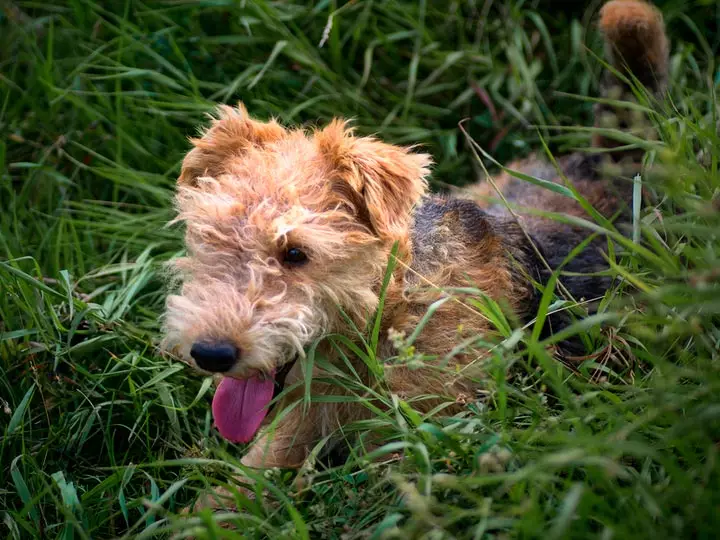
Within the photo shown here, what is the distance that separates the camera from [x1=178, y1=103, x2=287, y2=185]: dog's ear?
2.89m

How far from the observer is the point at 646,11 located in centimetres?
385

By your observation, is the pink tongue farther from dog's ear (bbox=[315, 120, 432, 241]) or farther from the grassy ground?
dog's ear (bbox=[315, 120, 432, 241])

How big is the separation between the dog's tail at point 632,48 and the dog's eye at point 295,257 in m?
1.93

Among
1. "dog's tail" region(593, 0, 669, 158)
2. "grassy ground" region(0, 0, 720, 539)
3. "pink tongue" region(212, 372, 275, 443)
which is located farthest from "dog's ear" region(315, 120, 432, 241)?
"dog's tail" region(593, 0, 669, 158)

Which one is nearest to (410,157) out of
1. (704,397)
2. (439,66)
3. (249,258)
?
(249,258)

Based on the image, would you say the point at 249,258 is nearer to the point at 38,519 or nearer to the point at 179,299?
the point at 179,299

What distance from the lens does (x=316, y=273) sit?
255 centimetres

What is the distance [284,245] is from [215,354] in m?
0.43

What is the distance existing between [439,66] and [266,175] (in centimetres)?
258

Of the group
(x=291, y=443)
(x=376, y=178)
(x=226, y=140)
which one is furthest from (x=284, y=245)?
(x=291, y=443)

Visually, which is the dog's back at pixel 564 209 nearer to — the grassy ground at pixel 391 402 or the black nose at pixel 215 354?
the grassy ground at pixel 391 402

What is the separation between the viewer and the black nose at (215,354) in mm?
2361

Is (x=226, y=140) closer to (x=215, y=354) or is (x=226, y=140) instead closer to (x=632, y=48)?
(x=215, y=354)

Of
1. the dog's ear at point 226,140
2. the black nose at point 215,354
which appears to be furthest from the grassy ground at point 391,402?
the dog's ear at point 226,140
